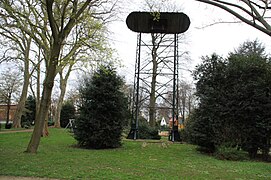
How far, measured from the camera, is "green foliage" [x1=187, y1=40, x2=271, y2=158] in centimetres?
1234

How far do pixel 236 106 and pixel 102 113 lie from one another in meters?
6.64

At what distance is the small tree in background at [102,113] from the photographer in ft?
46.5

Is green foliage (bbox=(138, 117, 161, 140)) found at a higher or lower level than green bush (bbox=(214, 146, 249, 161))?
higher

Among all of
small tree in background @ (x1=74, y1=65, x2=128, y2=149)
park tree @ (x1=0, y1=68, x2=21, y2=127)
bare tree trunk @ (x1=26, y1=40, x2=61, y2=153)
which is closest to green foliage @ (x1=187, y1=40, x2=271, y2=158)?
small tree in background @ (x1=74, y1=65, x2=128, y2=149)

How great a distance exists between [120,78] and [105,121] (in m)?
2.55

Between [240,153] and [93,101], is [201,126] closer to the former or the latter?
[240,153]

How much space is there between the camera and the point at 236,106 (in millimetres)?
12820

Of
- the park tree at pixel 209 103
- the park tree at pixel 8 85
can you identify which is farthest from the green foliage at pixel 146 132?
the park tree at pixel 8 85

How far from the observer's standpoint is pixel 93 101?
14.6 m

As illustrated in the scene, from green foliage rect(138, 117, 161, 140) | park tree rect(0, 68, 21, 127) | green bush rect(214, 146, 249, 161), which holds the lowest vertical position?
green bush rect(214, 146, 249, 161)

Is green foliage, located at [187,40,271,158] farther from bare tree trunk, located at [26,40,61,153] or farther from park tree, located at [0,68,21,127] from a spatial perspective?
park tree, located at [0,68,21,127]

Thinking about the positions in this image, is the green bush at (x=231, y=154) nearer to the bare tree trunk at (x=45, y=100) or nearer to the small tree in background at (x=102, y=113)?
the small tree in background at (x=102, y=113)

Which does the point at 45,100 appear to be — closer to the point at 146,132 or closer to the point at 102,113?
the point at 102,113

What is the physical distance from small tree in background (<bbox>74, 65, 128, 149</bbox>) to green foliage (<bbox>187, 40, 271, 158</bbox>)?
152 inches
